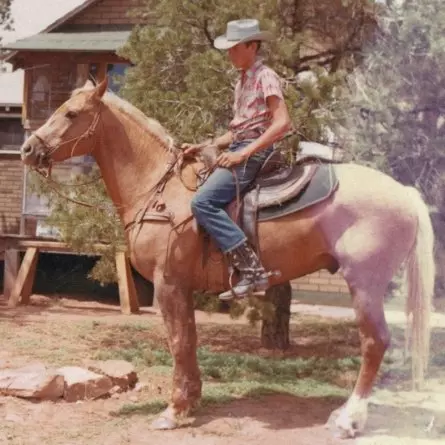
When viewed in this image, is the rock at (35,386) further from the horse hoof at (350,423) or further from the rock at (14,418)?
the horse hoof at (350,423)

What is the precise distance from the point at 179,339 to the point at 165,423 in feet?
2.05

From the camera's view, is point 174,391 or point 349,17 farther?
point 349,17

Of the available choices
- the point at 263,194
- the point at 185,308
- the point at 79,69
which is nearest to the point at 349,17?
the point at 263,194

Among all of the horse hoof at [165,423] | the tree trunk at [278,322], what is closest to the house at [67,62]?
the tree trunk at [278,322]

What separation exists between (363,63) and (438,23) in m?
2.24

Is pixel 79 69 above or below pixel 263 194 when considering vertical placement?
above

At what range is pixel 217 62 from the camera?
7555mm

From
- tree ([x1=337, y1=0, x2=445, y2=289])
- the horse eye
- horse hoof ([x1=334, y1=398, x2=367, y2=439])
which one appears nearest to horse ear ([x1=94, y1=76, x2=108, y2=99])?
the horse eye

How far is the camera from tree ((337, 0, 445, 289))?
34.8 feet

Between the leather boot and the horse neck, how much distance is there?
0.93 metres

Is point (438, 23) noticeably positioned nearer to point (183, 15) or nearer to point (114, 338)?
point (183, 15)

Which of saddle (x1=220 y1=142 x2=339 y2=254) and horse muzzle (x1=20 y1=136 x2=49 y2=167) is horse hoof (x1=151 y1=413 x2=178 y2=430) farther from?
horse muzzle (x1=20 y1=136 x2=49 y2=167)

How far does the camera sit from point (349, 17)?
349 inches

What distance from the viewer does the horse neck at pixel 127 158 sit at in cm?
562
